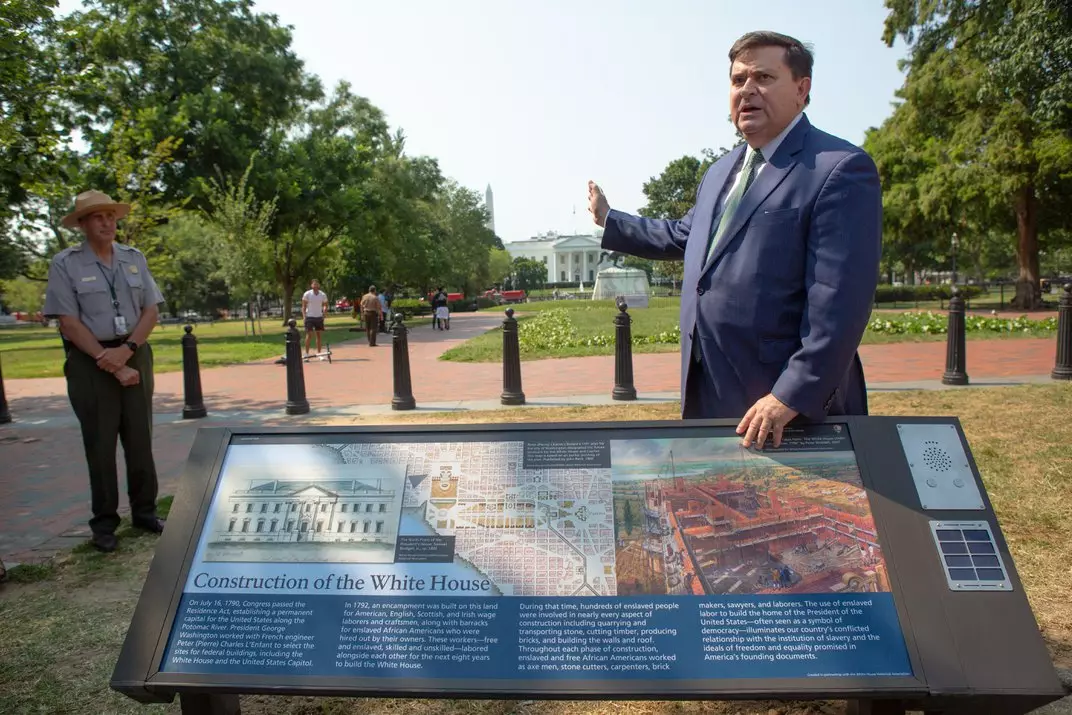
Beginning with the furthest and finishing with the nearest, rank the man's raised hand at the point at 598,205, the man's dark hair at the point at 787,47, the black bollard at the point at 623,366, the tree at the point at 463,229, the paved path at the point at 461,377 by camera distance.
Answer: the tree at the point at 463,229 → the paved path at the point at 461,377 → the black bollard at the point at 623,366 → the man's raised hand at the point at 598,205 → the man's dark hair at the point at 787,47

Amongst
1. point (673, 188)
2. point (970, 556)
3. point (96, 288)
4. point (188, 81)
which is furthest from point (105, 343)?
point (673, 188)

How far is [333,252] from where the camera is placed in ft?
112

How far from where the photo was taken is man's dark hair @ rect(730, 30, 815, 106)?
2.18m

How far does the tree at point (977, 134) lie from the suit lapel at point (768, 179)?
20.5 meters

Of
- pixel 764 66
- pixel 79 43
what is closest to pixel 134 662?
pixel 764 66

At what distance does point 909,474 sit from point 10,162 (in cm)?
904

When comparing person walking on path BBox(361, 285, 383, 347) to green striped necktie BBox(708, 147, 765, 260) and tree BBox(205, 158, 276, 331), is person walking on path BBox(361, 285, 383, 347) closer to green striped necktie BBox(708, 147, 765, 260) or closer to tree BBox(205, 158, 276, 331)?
tree BBox(205, 158, 276, 331)

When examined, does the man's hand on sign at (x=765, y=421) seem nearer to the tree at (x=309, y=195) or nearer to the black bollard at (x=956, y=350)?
the black bollard at (x=956, y=350)

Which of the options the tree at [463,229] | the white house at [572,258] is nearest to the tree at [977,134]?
the tree at [463,229]

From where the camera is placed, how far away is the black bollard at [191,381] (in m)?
9.00

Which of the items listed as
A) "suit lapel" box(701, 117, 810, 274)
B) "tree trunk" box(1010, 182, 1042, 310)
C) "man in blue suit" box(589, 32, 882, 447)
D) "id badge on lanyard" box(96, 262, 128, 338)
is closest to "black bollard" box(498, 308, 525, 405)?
"id badge on lanyard" box(96, 262, 128, 338)

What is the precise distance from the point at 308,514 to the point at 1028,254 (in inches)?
1131

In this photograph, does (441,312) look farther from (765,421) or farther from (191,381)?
(765,421)

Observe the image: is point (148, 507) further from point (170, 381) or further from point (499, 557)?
point (170, 381)
